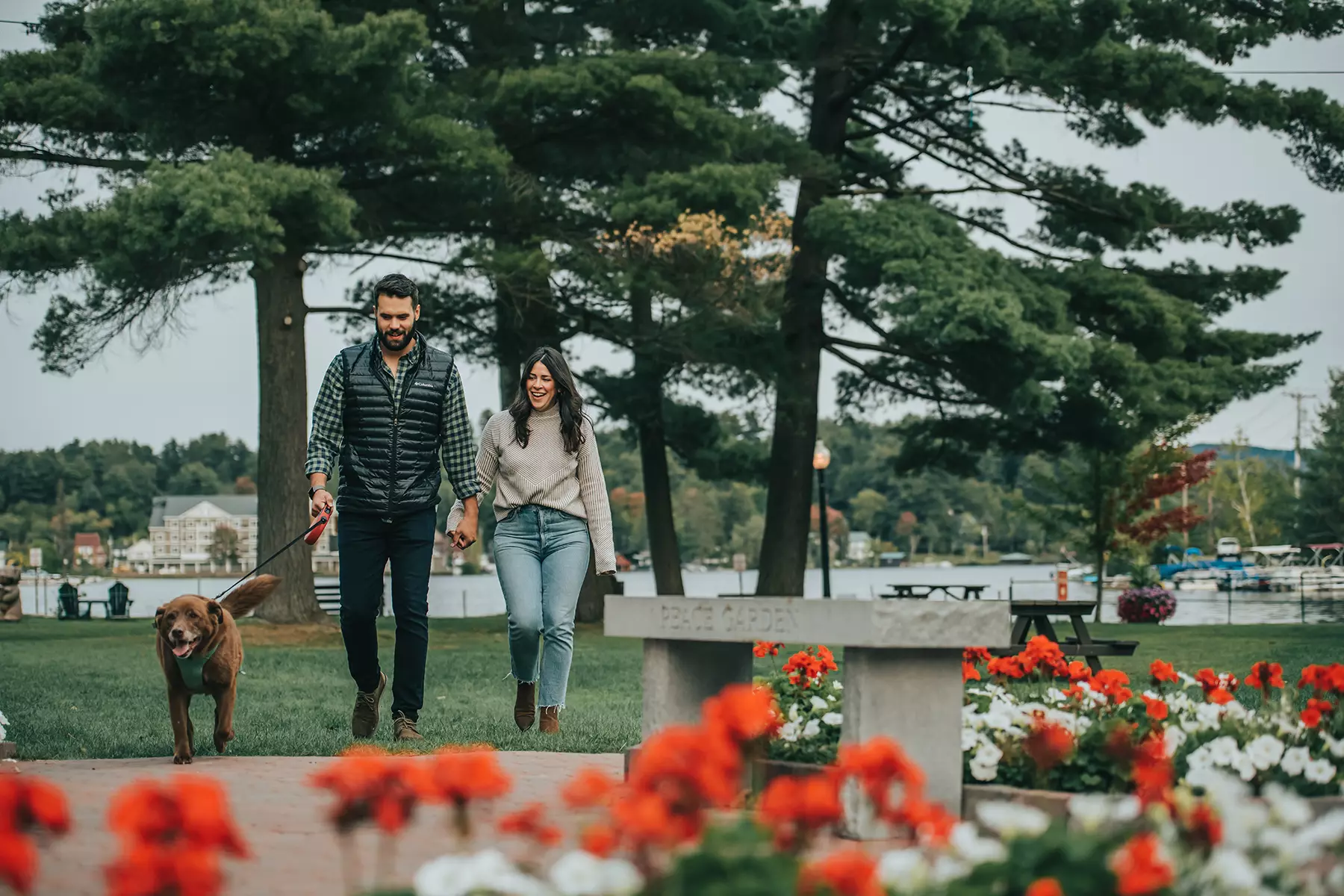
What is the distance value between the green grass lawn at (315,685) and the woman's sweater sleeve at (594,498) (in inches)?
38.0

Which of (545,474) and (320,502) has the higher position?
(545,474)

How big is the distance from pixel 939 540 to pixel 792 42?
7938 centimetres

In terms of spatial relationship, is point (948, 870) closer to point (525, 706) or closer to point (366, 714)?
point (366, 714)

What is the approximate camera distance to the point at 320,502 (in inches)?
308

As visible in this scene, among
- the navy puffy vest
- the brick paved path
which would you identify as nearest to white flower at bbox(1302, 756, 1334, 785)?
the brick paved path

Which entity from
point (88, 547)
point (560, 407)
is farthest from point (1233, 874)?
point (88, 547)

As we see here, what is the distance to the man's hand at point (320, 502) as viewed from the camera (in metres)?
7.80

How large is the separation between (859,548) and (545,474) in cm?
10132

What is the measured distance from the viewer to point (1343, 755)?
17.8 ft

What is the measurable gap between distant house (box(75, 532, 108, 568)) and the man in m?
89.6

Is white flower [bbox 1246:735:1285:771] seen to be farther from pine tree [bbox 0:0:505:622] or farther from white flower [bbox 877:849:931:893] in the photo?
pine tree [bbox 0:0:505:622]

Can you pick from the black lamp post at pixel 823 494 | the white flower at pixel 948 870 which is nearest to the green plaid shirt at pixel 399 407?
the white flower at pixel 948 870

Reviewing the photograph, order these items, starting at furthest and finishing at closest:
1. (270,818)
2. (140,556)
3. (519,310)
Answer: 1. (140,556)
2. (519,310)
3. (270,818)

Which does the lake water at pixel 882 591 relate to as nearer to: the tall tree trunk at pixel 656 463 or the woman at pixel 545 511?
the woman at pixel 545 511
